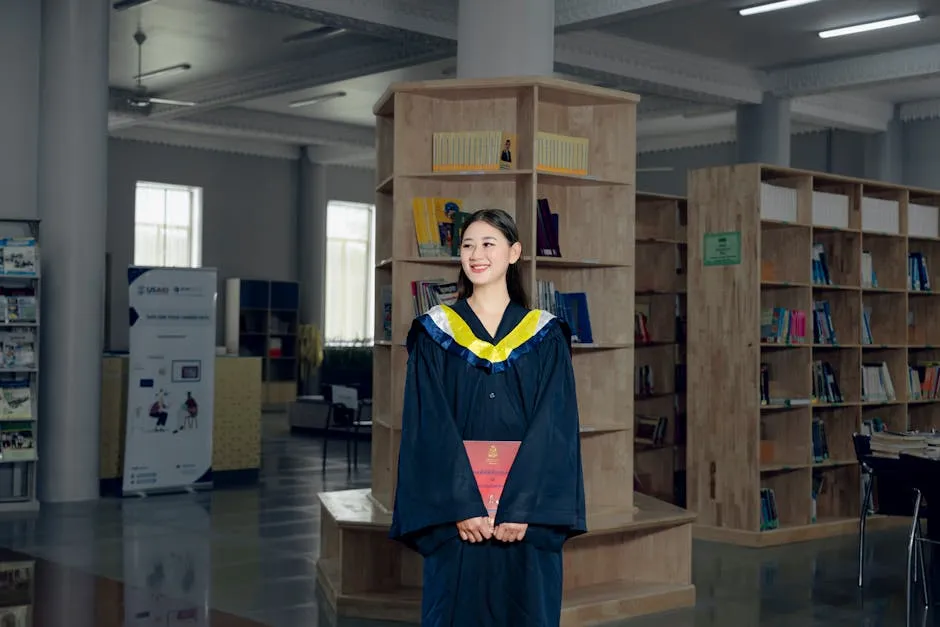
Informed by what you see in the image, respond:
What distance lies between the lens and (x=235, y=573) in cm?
658

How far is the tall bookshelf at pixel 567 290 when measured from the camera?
225 inches

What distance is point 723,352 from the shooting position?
792cm

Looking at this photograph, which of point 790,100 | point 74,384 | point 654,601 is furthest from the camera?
point 790,100

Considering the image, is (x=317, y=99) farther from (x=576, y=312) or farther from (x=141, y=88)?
(x=576, y=312)

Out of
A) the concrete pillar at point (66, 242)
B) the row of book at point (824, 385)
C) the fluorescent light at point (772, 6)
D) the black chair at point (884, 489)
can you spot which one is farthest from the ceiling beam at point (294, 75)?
the black chair at point (884, 489)

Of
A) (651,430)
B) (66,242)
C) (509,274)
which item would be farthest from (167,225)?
(509,274)

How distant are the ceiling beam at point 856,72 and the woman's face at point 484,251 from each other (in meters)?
10.0

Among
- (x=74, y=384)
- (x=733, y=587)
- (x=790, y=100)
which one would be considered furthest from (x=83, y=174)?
(x=790, y=100)

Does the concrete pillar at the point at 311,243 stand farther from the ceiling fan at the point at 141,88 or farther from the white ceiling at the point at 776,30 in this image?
the white ceiling at the point at 776,30

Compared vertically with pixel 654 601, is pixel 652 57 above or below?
above

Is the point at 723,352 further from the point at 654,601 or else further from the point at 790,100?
the point at 790,100

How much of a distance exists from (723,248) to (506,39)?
211 cm

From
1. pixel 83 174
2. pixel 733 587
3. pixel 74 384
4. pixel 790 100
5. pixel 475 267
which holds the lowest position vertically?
pixel 733 587

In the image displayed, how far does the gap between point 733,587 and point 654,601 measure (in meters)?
0.82
